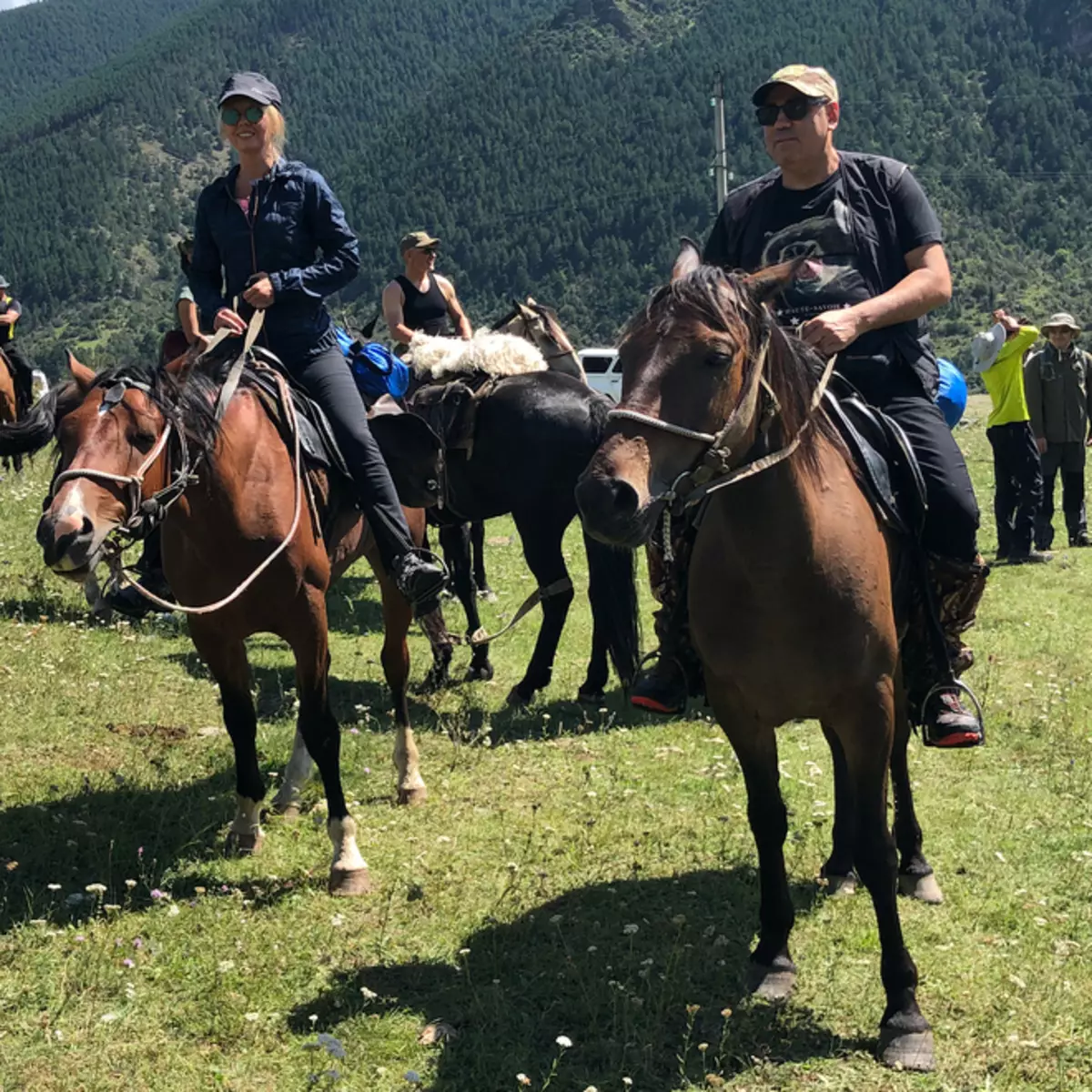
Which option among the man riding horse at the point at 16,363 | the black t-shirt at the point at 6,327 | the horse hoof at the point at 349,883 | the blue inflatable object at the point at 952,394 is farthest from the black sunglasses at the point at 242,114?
the black t-shirt at the point at 6,327

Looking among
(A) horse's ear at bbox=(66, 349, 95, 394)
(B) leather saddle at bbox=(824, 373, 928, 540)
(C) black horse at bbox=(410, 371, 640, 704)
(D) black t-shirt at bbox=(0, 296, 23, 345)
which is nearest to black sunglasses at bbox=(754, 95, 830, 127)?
(B) leather saddle at bbox=(824, 373, 928, 540)

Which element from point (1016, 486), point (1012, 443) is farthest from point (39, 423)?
point (1012, 443)

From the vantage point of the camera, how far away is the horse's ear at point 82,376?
4625mm

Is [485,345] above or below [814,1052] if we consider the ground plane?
above

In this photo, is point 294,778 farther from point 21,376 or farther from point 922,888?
point 21,376

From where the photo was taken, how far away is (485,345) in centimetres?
910

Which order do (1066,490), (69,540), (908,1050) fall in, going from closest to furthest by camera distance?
(908,1050)
(69,540)
(1066,490)

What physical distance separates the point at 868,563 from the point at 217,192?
12.8ft

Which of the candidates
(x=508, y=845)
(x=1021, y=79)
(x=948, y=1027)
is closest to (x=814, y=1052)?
(x=948, y=1027)

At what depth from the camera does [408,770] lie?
21.6 ft

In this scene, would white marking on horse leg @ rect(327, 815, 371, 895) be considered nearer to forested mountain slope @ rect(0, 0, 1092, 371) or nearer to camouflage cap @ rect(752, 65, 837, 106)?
camouflage cap @ rect(752, 65, 837, 106)

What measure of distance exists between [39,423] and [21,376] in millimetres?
7951

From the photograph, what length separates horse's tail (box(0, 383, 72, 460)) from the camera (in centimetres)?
472

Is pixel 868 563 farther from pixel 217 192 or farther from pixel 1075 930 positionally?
pixel 217 192
